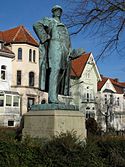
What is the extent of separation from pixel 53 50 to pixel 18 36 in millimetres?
35039

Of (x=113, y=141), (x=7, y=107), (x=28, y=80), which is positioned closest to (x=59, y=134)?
(x=113, y=141)

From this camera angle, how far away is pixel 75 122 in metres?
9.08

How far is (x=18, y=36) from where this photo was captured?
143ft

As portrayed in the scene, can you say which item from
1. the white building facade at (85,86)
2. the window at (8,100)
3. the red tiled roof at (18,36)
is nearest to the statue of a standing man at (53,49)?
the window at (8,100)

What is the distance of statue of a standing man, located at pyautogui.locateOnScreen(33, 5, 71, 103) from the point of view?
9.39 m

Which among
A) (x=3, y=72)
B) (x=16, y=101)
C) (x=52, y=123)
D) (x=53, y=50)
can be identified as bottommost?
(x=52, y=123)

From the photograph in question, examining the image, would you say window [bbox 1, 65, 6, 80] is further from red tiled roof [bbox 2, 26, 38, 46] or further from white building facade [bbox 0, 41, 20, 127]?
red tiled roof [bbox 2, 26, 38, 46]

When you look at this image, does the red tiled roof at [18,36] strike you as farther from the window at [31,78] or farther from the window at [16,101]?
the window at [16,101]

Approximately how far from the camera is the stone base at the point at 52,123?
28.5ft

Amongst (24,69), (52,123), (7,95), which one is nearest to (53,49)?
(52,123)

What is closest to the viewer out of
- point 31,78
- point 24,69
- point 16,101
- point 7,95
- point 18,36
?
point 7,95

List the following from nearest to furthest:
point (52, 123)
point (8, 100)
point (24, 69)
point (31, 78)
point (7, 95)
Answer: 1. point (52, 123)
2. point (7, 95)
3. point (8, 100)
4. point (24, 69)
5. point (31, 78)

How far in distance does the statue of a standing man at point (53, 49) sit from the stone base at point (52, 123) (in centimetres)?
56

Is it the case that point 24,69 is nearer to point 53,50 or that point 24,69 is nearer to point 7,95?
point 7,95
